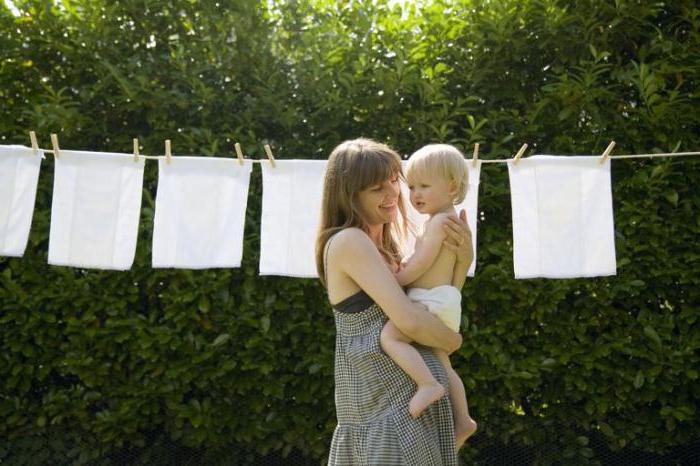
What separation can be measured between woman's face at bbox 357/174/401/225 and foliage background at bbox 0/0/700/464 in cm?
195

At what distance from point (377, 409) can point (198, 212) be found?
5.52ft

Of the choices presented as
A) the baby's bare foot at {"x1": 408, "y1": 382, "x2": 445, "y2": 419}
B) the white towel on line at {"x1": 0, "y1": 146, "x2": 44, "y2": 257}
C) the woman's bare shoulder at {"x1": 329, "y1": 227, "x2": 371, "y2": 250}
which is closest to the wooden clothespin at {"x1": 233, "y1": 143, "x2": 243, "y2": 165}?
the white towel on line at {"x1": 0, "y1": 146, "x2": 44, "y2": 257}

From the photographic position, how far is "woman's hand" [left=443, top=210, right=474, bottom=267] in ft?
6.86

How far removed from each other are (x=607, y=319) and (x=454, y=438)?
7.40ft

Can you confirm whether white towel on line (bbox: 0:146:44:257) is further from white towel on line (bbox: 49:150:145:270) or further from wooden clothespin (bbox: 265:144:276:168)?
wooden clothespin (bbox: 265:144:276:168)

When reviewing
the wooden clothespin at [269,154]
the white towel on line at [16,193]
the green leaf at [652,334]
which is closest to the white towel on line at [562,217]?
the green leaf at [652,334]

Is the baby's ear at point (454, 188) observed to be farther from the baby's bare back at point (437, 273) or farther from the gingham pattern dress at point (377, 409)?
the gingham pattern dress at point (377, 409)

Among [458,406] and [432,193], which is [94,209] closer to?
[432,193]

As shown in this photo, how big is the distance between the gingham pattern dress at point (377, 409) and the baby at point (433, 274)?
4 centimetres

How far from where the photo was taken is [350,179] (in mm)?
2029

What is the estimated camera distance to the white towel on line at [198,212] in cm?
346

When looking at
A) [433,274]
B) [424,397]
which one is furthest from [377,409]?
[433,274]

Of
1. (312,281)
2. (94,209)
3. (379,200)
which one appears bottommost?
(312,281)

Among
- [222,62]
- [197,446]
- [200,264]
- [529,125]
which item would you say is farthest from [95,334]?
[529,125]
